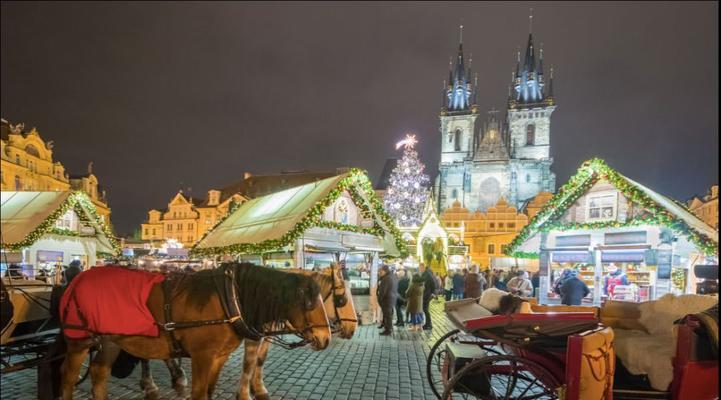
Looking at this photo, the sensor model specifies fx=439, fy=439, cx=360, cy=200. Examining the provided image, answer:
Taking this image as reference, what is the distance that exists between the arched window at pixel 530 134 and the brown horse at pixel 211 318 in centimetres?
7373

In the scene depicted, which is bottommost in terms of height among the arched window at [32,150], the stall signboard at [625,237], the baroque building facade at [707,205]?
the stall signboard at [625,237]

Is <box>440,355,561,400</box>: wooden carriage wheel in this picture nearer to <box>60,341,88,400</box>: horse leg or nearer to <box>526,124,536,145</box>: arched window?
<box>60,341,88,400</box>: horse leg

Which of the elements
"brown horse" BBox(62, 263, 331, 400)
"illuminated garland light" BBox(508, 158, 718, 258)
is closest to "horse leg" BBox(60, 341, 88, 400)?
"brown horse" BBox(62, 263, 331, 400)

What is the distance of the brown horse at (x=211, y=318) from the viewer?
158 inches

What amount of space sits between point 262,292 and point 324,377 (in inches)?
121

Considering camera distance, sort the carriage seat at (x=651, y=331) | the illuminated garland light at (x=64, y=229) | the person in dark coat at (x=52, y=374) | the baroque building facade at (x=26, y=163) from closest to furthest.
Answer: the carriage seat at (x=651, y=331) < the person in dark coat at (x=52, y=374) < the illuminated garland light at (x=64, y=229) < the baroque building facade at (x=26, y=163)

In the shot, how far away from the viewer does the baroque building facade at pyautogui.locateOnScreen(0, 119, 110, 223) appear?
45.9 metres

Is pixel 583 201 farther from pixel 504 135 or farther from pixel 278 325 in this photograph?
pixel 504 135

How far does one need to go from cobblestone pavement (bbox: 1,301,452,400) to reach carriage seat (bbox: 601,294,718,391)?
2500mm

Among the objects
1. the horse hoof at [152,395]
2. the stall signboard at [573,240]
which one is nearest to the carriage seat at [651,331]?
the horse hoof at [152,395]

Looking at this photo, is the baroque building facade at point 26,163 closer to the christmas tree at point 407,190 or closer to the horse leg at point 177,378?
the christmas tree at point 407,190

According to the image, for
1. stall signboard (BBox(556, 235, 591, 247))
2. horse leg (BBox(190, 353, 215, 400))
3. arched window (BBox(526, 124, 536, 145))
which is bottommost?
horse leg (BBox(190, 353, 215, 400))

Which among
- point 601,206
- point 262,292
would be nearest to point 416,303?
point 601,206

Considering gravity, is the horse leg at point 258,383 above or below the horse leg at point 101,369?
below
